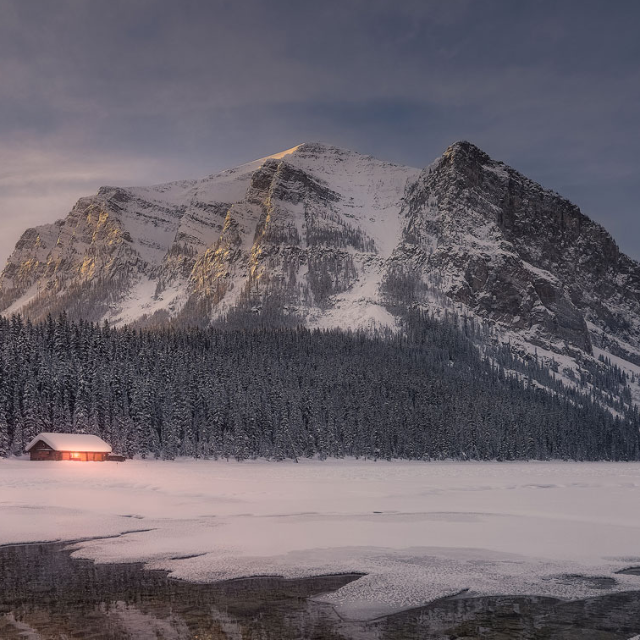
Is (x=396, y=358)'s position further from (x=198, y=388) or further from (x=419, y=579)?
(x=419, y=579)

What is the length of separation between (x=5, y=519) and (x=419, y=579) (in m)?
22.3

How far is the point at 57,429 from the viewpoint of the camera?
93.3 metres

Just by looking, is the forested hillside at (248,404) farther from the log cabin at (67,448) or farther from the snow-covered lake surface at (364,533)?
the snow-covered lake surface at (364,533)

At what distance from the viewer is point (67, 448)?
267ft

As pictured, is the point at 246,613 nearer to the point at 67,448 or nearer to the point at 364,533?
the point at 364,533

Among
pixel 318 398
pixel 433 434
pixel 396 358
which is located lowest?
pixel 433 434

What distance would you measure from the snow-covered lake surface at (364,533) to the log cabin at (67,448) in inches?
1163

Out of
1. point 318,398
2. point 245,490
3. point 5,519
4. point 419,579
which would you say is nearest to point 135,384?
point 318,398

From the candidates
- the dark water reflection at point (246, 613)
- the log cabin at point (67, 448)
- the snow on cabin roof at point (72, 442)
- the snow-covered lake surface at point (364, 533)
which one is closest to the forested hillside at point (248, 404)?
the log cabin at point (67, 448)

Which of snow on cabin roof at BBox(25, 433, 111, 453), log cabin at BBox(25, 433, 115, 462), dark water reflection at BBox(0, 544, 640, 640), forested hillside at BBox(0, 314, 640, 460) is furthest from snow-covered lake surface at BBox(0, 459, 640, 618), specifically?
forested hillside at BBox(0, 314, 640, 460)

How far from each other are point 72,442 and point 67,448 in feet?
5.52

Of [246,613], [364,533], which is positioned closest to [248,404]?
[364,533]

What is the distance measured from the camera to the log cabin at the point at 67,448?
8112cm

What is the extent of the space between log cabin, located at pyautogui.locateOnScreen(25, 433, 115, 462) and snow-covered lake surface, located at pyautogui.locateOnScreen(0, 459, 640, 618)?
96.9 feet
